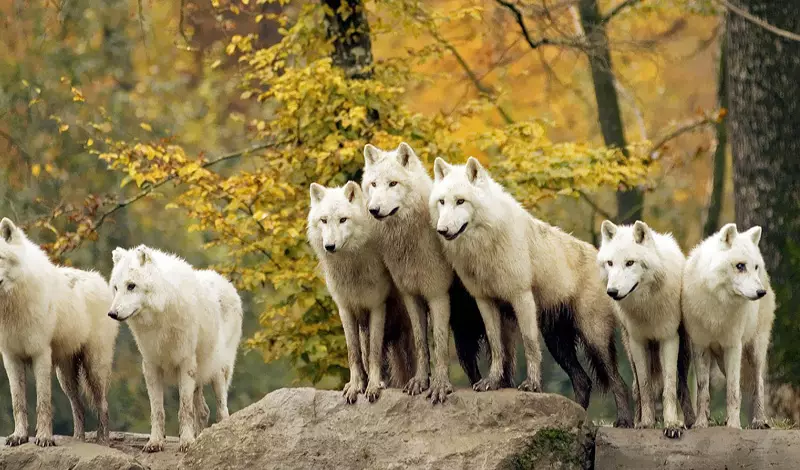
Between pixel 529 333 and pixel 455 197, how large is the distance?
124 centimetres

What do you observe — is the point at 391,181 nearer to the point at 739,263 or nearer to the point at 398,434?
the point at 398,434

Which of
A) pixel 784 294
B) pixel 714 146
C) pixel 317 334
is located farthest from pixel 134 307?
pixel 714 146

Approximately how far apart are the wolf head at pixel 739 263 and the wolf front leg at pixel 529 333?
4.72 feet

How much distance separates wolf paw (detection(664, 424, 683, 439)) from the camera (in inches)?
348

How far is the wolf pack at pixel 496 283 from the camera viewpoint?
8742 mm

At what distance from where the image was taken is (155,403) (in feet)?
31.9

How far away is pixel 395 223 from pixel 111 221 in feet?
35.5

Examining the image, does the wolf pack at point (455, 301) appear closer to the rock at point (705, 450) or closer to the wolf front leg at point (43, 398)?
the wolf front leg at point (43, 398)

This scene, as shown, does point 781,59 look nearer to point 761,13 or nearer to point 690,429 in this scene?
point 761,13

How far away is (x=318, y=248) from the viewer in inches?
354

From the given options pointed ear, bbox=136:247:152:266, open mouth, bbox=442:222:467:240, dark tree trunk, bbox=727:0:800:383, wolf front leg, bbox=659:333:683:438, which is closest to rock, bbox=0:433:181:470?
pointed ear, bbox=136:247:152:266

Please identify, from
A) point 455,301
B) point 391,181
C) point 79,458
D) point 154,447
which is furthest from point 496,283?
point 79,458

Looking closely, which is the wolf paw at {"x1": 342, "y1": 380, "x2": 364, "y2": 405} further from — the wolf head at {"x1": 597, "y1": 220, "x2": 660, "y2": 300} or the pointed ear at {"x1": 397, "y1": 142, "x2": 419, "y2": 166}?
the wolf head at {"x1": 597, "y1": 220, "x2": 660, "y2": 300}

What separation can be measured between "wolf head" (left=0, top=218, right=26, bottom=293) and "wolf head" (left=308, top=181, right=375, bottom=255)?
257cm
